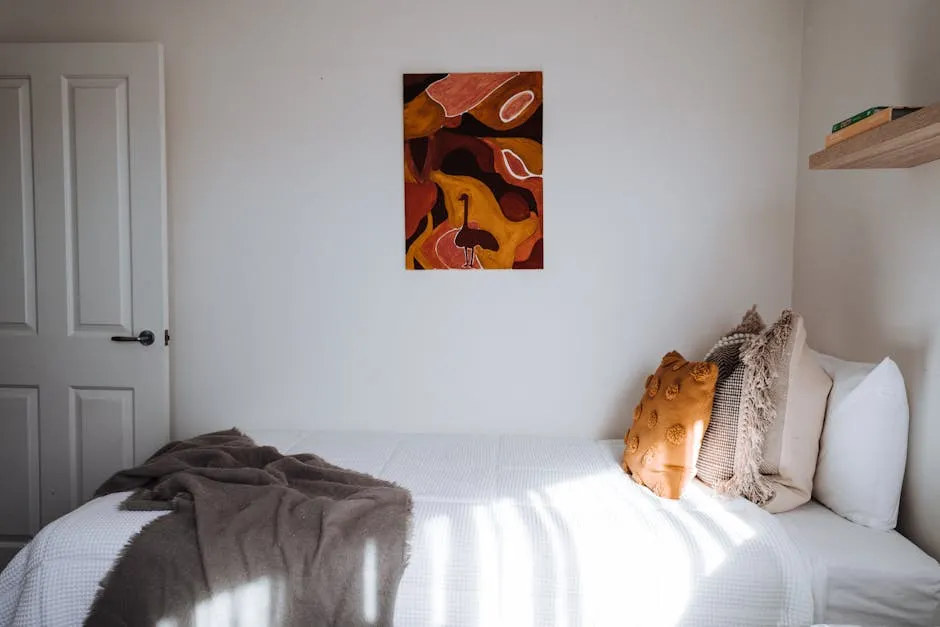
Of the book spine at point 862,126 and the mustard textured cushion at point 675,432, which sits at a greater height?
the book spine at point 862,126

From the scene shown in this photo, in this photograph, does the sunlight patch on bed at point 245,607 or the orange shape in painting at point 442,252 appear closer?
the sunlight patch on bed at point 245,607

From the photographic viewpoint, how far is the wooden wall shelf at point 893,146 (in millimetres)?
1282

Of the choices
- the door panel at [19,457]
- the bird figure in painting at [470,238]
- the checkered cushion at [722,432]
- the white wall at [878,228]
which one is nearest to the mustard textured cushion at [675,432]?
the checkered cushion at [722,432]

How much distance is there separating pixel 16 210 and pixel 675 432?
2672 mm

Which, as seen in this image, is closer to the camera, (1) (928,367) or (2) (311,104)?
Result: (1) (928,367)

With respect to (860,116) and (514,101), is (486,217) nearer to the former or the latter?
(514,101)

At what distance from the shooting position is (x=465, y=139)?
254 centimetres

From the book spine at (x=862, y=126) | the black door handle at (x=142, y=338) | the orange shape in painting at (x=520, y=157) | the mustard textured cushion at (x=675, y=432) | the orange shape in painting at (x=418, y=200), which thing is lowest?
the mustard textured cushion at (x=675, y=432)

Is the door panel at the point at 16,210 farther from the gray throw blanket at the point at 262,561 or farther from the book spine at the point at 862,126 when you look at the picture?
the book spine at the point at 862,126

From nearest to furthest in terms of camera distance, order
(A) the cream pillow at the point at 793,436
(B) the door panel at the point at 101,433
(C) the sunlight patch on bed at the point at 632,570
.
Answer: (C) the sunlight patch on bed at the point at 632,570 < (A) the cream pillow at the point at 793,436 < (B) the door panel at the point at 101,433

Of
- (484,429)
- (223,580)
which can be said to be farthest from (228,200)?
(223,580)

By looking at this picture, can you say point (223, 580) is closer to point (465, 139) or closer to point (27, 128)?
point (465, 139)

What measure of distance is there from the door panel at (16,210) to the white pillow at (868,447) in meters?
2.96

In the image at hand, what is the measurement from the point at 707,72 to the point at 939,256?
1212 millimetres
